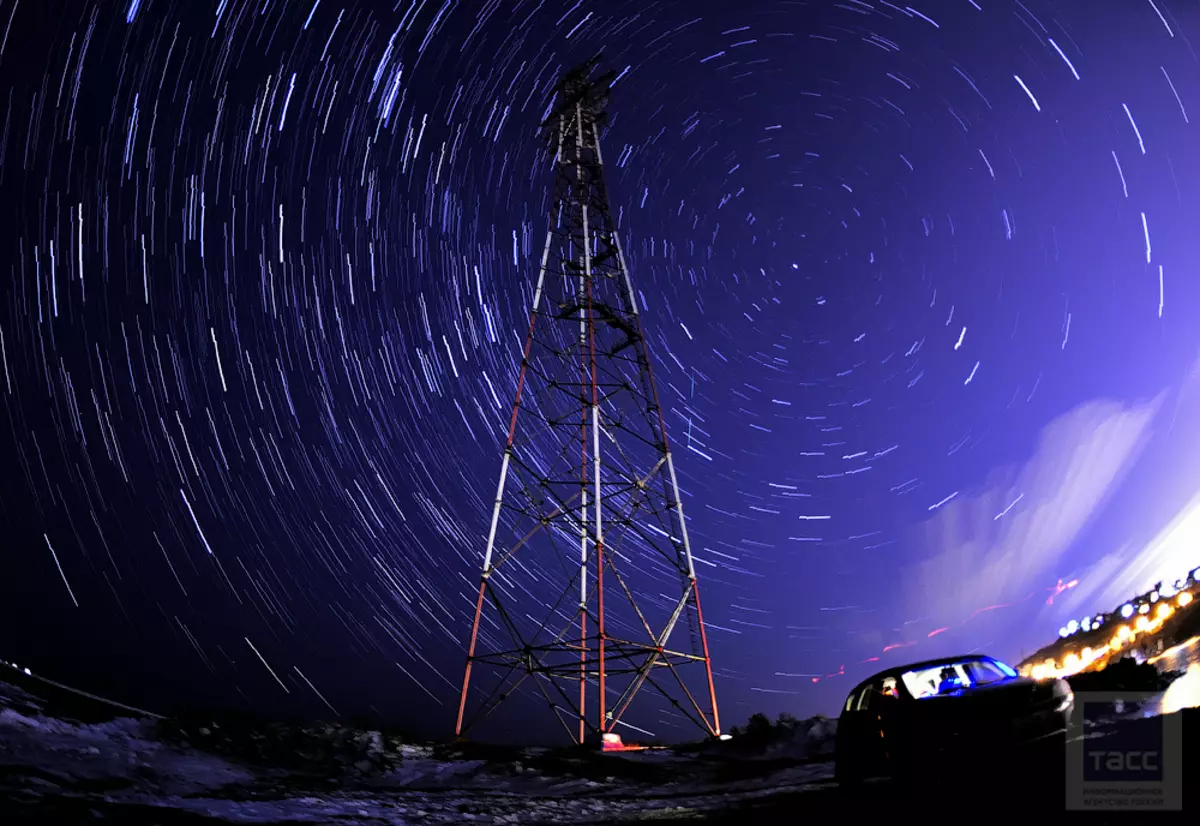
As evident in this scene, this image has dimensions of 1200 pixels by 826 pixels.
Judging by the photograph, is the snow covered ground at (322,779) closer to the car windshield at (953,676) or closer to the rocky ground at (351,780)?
the rocky ground at (351,780)

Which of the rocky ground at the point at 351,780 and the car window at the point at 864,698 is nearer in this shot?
the rocky ground at the point at 351,780

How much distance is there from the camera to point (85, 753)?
787cm

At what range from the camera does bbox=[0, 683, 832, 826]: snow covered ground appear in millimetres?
6777

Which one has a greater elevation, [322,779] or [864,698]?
[864,698]

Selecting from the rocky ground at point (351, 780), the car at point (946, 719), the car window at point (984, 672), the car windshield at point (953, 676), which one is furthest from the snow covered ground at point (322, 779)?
the car window at point (984, 672)

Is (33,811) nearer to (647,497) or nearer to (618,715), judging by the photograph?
(618,715)

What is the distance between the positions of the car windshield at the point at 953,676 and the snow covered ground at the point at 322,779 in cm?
219

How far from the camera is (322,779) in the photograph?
998cm

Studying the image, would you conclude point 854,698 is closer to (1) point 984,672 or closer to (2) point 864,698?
(2) point 864,698

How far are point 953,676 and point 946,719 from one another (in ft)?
3.50

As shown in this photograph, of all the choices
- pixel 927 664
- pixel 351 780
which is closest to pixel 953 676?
pixel 927 664

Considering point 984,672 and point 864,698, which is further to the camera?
point 864,698

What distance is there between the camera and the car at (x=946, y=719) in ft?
23.6

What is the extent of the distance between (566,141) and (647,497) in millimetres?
10539
